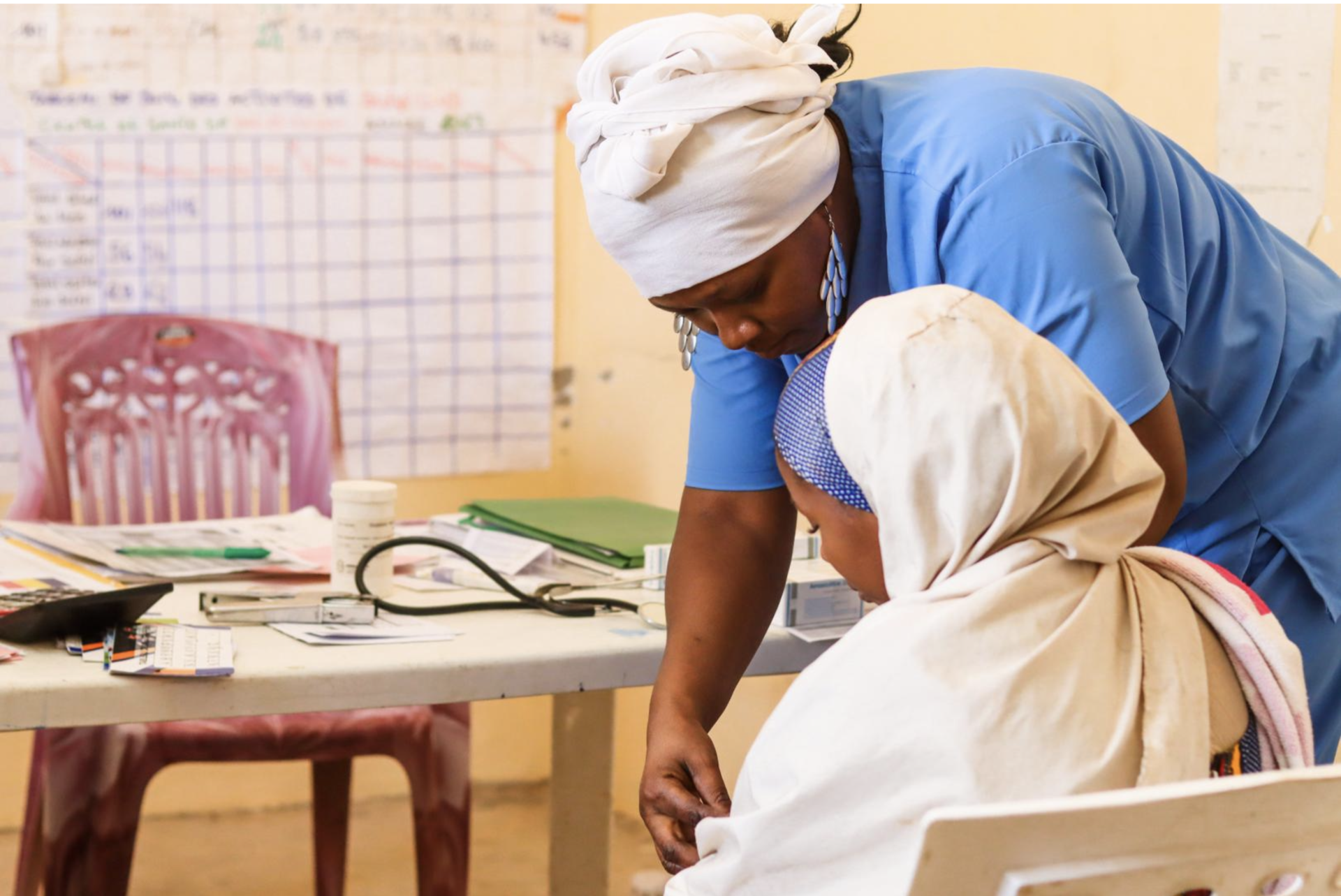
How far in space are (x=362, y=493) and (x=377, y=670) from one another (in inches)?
13.6

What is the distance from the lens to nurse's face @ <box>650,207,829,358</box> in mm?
1194

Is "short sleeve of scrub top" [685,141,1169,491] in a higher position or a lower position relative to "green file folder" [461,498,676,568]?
higher

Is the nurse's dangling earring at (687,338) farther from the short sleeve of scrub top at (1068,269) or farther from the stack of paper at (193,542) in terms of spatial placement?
the stack of paper at (193,542)

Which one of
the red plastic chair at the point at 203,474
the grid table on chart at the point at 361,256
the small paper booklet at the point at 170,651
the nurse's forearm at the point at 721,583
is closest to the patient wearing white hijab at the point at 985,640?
the nurse's forearm at the point at 721,583

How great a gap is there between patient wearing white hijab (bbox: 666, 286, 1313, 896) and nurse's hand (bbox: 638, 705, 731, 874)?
272 mm

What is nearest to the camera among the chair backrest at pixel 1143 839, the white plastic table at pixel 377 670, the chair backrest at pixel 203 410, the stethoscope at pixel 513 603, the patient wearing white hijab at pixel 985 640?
the chair backrest at pixel 1143 839

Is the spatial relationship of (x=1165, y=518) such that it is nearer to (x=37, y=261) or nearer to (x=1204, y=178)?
(x=1204, y=178)

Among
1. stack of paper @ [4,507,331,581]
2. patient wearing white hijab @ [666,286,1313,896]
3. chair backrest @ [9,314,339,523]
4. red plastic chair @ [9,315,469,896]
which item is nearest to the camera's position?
patient wearing white hijab @ [666,286,1313,896]

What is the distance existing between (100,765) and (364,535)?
55cm

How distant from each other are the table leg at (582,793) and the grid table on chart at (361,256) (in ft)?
4.01

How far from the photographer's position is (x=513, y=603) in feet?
5.26

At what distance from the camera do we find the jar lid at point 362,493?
1.64 metres

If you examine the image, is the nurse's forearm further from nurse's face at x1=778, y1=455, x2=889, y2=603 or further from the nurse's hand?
nurse's face at x1=778, y1=455, x2=889, y2=603

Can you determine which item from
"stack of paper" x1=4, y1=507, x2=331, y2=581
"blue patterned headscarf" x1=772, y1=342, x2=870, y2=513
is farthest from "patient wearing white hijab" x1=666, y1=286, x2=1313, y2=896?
"stack of paper" x1=4, y1=507, x2=331, y2=581
